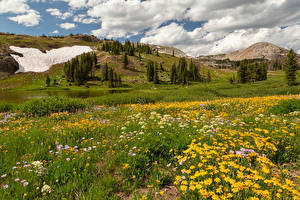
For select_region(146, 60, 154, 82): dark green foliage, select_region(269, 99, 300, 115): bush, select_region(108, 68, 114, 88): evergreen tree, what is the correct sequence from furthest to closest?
select_region(146, 60, 154, 82): dark green foliage, select_region(108, 68, 114, 88): evergreen tree, select_region(269, 99, 300, 115): bush

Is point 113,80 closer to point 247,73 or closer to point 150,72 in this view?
point 150,72

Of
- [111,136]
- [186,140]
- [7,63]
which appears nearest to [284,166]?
[186,140]

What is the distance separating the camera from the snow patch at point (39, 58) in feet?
376

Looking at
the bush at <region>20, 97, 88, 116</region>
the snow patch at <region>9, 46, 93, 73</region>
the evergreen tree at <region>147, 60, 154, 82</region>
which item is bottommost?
the bush at <region>20, 97, 88, 116</region>

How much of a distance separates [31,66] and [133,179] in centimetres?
14516

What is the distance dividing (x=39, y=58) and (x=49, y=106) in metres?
145

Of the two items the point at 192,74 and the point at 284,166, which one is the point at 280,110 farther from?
the point at 192,74

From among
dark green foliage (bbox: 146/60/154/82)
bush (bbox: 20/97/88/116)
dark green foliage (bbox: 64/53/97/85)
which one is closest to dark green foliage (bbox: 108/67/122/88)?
dark green foliage (bbox: 64/53/97/85)

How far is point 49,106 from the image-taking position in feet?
39.4

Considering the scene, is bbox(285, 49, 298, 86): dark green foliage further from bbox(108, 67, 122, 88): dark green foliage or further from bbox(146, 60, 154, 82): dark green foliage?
bbox(108, 67, 122, 88): dark green foliage

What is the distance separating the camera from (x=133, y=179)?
3.61 metres

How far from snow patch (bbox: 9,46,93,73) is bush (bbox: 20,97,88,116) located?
4819 inches

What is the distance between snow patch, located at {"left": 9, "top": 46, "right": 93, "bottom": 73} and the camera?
115 m

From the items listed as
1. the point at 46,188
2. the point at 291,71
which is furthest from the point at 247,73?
the point at 46,188
